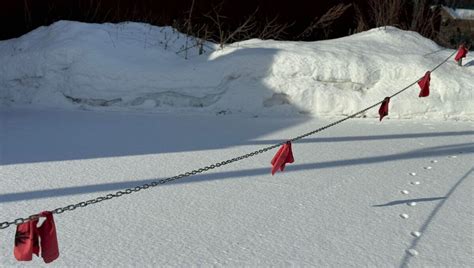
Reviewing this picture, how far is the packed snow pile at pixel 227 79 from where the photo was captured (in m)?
7.04

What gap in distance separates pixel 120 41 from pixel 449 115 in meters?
4.51

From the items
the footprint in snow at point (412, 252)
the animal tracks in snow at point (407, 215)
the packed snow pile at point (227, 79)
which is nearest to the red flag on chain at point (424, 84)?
the packed snow pile at point (227, 79)

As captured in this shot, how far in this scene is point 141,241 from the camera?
294cm

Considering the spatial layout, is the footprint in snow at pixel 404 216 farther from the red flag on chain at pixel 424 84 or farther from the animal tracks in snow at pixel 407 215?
the red flag on chain at pixel 424 84

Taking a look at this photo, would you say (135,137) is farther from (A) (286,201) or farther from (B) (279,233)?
(B) (279,233)

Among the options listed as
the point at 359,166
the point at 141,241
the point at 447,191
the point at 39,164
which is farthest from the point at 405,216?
the point at 39,164

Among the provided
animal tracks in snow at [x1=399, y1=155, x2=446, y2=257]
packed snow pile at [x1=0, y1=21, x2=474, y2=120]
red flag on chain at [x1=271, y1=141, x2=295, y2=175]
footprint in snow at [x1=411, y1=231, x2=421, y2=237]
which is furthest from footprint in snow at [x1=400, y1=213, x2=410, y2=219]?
packed snow pile at [x1=0, y1=21, x2=474, y2=120]

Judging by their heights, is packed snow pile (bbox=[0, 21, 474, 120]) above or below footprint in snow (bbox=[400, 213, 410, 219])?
above

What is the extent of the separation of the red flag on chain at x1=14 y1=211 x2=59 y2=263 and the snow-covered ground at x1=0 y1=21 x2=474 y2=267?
0.56 m

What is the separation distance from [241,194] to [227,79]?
3.57m

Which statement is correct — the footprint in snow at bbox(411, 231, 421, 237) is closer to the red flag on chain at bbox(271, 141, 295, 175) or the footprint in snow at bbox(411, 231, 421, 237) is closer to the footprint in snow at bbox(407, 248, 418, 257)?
the footprint in snow at bbox(407, 248, 418, 257)

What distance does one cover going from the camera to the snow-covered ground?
297cm

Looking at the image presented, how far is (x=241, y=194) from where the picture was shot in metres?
3.81

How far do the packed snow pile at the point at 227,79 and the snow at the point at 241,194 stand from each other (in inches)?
30.1
